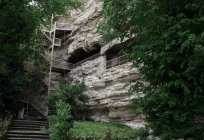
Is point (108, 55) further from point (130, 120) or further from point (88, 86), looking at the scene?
point (130, 120)

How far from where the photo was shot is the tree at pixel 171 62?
387 inches

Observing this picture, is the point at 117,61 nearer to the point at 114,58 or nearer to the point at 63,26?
the point at 114,58

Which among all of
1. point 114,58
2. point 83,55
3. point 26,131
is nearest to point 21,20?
point 26,131

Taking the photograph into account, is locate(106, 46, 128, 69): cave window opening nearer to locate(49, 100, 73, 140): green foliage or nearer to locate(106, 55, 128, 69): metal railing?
locate(106, 55, 128, 69): metal railing

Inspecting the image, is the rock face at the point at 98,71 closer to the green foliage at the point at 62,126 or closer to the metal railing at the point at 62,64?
the metal railing at the point at 62,64

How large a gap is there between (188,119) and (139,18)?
4.13 metres

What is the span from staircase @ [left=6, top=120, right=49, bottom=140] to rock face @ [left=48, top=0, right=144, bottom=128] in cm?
453

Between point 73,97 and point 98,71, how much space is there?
3.89m

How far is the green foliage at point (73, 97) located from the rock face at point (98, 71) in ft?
4.18

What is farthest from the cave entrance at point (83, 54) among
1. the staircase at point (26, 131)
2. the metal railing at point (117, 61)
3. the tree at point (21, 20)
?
the staircase at point (26, 131)

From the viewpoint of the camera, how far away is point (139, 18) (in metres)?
11.2

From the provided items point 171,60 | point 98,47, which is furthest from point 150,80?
point 98,47

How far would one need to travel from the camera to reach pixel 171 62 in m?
10.5

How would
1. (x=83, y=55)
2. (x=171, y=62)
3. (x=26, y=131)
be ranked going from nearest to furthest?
(x=171, y=62), (x=26, y=131), (x=83, y=55)
